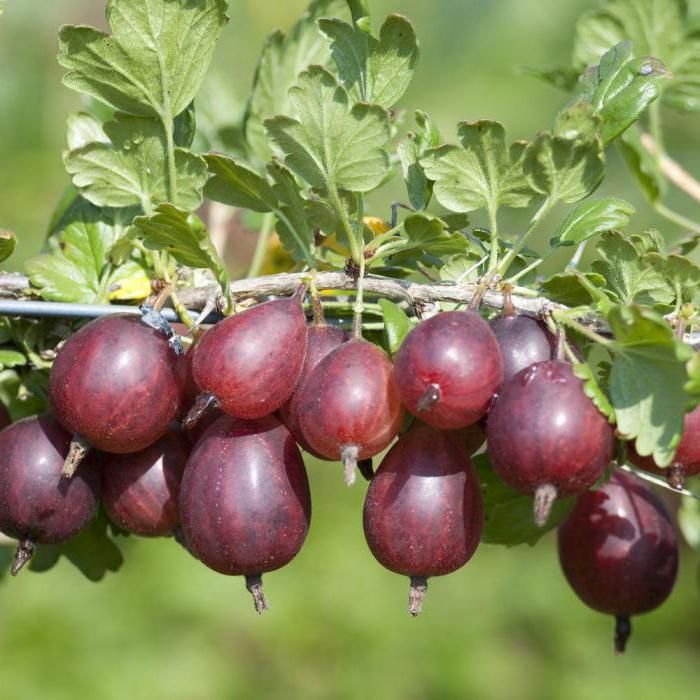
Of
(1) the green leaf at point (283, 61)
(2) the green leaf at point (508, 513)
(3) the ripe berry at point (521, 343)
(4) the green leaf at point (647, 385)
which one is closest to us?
(4) the green leaf at point (647, 385)

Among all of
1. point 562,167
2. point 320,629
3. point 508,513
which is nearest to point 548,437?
point 562,167

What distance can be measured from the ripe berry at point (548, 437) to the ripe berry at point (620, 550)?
0.37 m

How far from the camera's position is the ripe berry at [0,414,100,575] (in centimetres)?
106

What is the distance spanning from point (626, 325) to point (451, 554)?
0.91 ft

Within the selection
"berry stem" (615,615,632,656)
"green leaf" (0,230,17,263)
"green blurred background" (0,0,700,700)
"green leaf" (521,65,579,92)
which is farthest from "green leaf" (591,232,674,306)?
"green blurred background" (0,0,700,700)

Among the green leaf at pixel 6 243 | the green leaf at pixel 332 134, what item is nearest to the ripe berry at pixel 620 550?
the green leaf at pixel 332 134

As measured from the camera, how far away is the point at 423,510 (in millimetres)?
924

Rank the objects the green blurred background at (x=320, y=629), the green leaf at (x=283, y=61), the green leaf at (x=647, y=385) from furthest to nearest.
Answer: the green blurred background at (x=320, y=629)
the green leaf at (x=283, y=61)
the green leaf at (x=647, y=385)

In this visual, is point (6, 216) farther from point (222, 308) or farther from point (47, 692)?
point (222, 308)

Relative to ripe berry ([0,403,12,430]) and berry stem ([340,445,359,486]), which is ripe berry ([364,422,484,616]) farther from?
ripe berry ([0,403,12,430])

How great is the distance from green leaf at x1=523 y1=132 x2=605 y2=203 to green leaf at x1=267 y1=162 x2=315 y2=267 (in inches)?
9.8

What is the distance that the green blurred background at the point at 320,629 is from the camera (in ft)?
8.55

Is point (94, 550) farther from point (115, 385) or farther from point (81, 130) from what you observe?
point (81, 130)

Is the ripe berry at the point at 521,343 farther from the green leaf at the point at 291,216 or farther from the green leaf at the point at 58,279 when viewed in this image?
the green leaf at the point at 58,279
